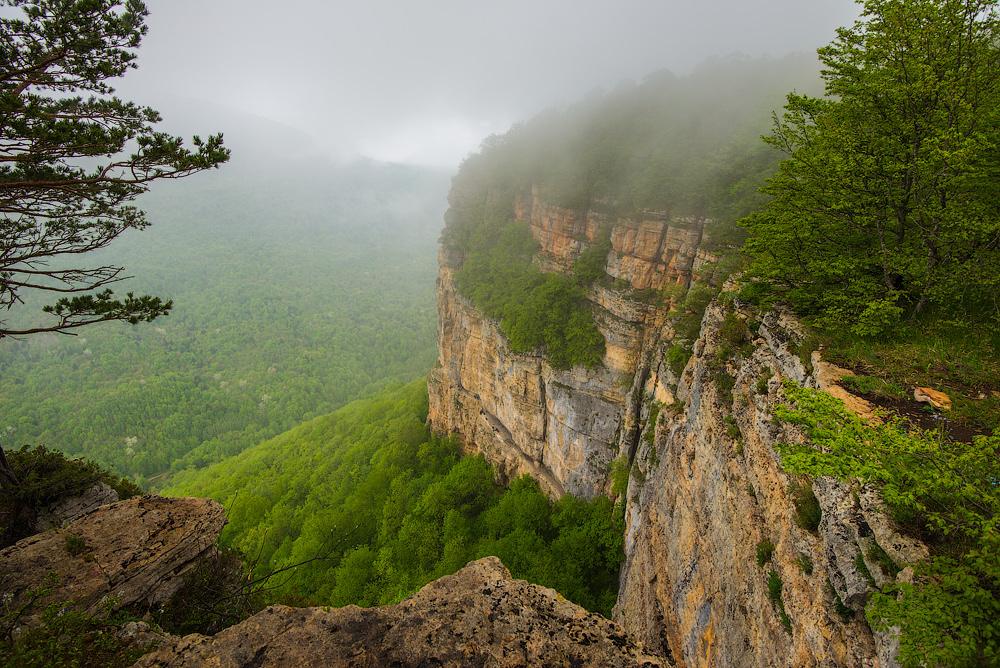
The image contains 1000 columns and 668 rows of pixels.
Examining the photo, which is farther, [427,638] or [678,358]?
[678,358]

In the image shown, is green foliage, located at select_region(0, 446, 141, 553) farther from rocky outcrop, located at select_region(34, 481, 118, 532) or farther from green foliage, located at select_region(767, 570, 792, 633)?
green foliage, located at select_region(767, 570, 792, 633)

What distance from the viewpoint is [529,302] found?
83.9ft

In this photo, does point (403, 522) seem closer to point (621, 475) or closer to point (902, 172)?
point (621, 475)

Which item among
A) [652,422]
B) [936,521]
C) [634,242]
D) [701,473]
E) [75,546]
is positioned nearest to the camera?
[936,521]

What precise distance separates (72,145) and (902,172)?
1647cm

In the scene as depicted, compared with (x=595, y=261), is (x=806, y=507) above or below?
below

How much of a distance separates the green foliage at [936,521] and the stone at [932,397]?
1.27 metres

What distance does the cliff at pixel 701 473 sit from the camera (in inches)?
214

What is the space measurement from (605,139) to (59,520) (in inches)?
1324

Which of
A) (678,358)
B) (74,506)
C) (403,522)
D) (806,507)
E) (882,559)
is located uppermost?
(882,559)

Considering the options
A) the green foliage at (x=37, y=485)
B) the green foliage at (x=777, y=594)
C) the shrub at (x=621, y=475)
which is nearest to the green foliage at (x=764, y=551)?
the green foliage at (x=777, y=594)

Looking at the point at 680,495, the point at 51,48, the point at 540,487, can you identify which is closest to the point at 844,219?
the point at 680,495

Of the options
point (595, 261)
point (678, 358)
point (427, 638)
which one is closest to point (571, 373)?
point (595, 261)

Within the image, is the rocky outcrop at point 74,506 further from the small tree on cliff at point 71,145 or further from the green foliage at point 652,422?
the green foliage at point 652,422
